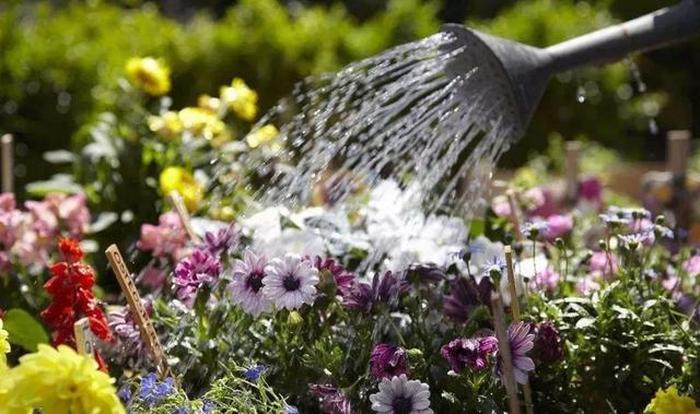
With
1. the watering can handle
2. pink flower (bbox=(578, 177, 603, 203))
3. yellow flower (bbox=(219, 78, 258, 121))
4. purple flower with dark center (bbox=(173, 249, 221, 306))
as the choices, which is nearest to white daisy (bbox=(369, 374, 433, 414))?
purple flower with dark center (bbox=(173, 249, 221, 306))

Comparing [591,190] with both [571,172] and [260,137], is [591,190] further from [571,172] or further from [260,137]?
[260,137]

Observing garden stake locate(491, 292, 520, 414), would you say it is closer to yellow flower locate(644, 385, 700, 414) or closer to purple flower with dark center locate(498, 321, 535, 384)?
purple flower with dark center locate(498, 321, 535, 384)

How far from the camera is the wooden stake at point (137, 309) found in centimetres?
175

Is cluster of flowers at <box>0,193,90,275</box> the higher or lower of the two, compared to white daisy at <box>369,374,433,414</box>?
lower

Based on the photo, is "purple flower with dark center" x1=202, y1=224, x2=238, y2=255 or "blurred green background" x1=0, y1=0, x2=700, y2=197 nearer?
"purple flower with dark center" x1=202, y1=224, x2=238, y2=255

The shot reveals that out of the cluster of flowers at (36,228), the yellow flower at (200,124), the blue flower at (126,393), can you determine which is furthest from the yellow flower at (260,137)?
the blue flower at (126,393)

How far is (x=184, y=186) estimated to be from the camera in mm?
2799

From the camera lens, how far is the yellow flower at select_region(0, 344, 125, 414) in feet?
4.45

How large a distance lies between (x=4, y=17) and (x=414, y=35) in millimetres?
2510

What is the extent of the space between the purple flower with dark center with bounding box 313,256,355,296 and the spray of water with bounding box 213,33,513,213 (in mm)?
409

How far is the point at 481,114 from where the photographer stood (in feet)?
7.66

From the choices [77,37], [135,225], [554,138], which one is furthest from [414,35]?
[135,225]

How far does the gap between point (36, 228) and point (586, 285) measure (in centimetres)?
116

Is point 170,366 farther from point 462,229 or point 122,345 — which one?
point 462,229
